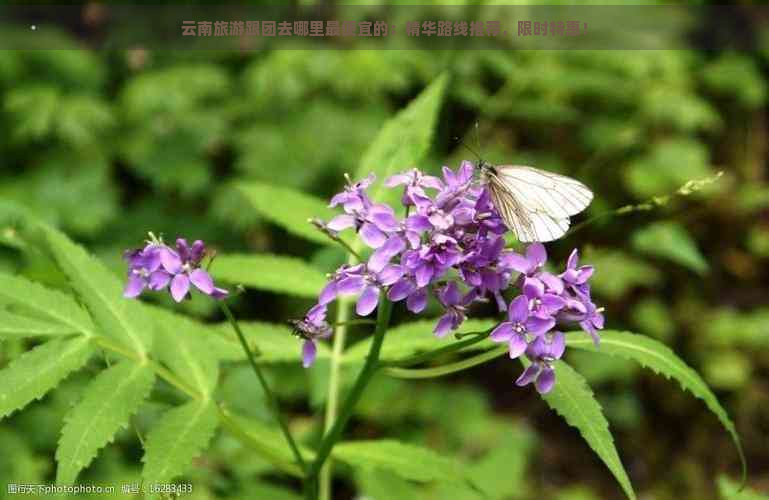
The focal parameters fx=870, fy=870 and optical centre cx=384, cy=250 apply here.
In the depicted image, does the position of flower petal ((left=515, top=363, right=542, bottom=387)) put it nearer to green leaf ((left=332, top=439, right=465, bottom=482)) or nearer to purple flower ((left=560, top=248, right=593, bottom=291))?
purple flower ((left=560, top=248, right=593, bottom=291))

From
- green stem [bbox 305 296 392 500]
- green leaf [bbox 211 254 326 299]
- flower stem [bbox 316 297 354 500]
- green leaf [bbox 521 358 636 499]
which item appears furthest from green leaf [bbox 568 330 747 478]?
green leaf [bbox 211 254 326 299]

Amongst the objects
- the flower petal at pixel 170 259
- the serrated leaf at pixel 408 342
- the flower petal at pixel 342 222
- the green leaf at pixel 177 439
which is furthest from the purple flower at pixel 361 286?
the serrated leaf at pixel 408 342

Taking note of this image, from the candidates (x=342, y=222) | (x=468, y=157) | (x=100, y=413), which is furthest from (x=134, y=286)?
(x=468, y=157)

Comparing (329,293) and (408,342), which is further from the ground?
(329,293)

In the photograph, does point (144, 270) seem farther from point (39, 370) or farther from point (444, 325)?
point (444, 325)

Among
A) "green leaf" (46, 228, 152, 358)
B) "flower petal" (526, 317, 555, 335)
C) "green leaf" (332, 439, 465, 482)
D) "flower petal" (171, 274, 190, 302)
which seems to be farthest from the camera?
"green leaf" (332, 439, 465, 482)

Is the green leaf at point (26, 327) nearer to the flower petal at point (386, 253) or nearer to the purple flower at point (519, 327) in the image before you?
the flower petal at point (386, 253)
